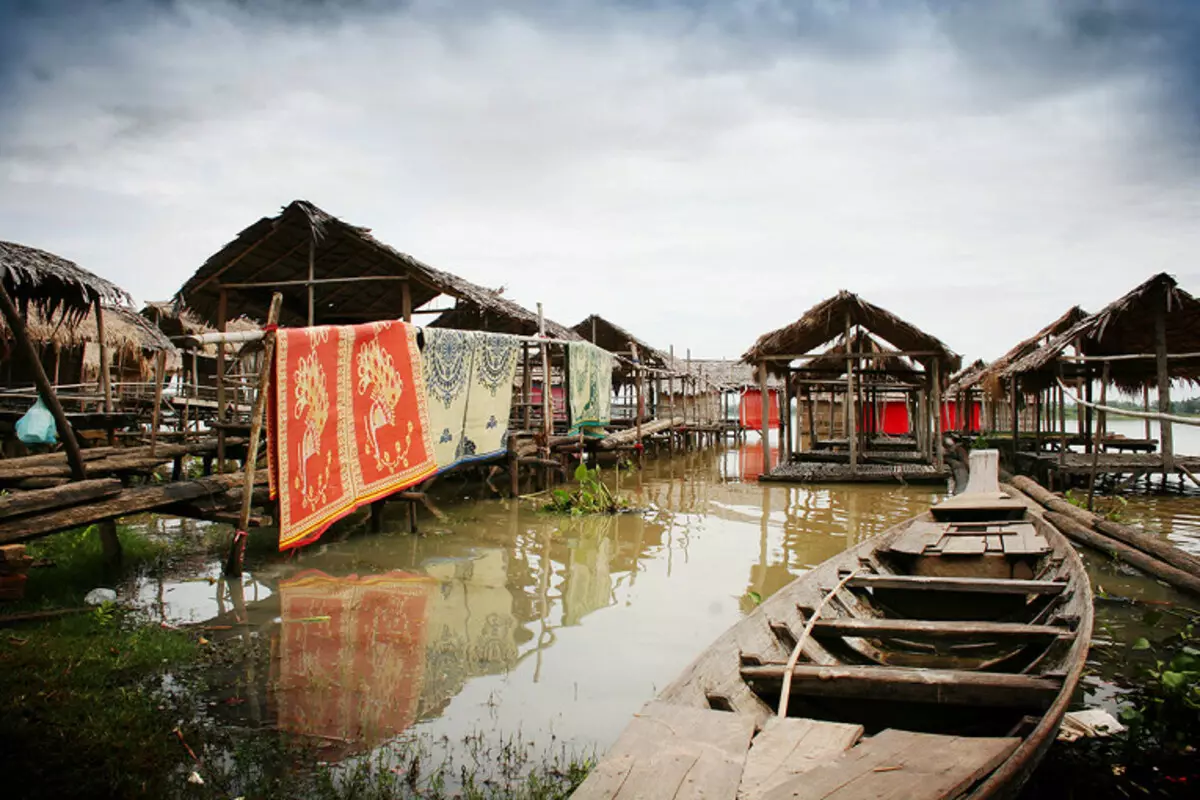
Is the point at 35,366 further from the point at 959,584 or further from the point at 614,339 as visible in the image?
the point at 614,339

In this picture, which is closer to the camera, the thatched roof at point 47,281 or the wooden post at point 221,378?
the thatched roof at point 47,281

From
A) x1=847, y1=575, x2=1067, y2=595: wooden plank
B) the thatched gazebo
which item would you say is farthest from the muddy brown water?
the thatched gazebo

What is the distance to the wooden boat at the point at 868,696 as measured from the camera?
7.00ft

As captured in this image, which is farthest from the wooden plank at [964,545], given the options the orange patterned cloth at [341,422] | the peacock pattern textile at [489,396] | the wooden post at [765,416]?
the wooden post at [765,416]

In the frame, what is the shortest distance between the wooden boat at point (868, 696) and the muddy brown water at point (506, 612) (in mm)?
667

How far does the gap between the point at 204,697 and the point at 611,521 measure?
19.1 ft

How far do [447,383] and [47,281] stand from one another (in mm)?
3757

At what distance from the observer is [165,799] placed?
266 centimetres

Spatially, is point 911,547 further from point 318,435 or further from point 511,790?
point 318,435

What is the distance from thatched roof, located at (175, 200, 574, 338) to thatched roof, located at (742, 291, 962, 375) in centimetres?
468

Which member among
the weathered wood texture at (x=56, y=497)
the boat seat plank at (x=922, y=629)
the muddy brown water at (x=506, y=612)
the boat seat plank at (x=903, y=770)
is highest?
the weathered wood texture at (x=56, y=497)

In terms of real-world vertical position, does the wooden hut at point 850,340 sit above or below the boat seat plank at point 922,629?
above

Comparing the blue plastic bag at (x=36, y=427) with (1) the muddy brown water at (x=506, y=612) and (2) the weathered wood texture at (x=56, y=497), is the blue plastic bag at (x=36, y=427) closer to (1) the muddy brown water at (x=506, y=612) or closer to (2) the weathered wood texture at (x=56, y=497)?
(1) the muddy brown water at (x=506, y=612)

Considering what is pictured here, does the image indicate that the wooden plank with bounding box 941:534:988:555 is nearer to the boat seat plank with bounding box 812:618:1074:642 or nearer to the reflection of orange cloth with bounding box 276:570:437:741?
the boat seat plank with bounding box 812:618:1074:642
